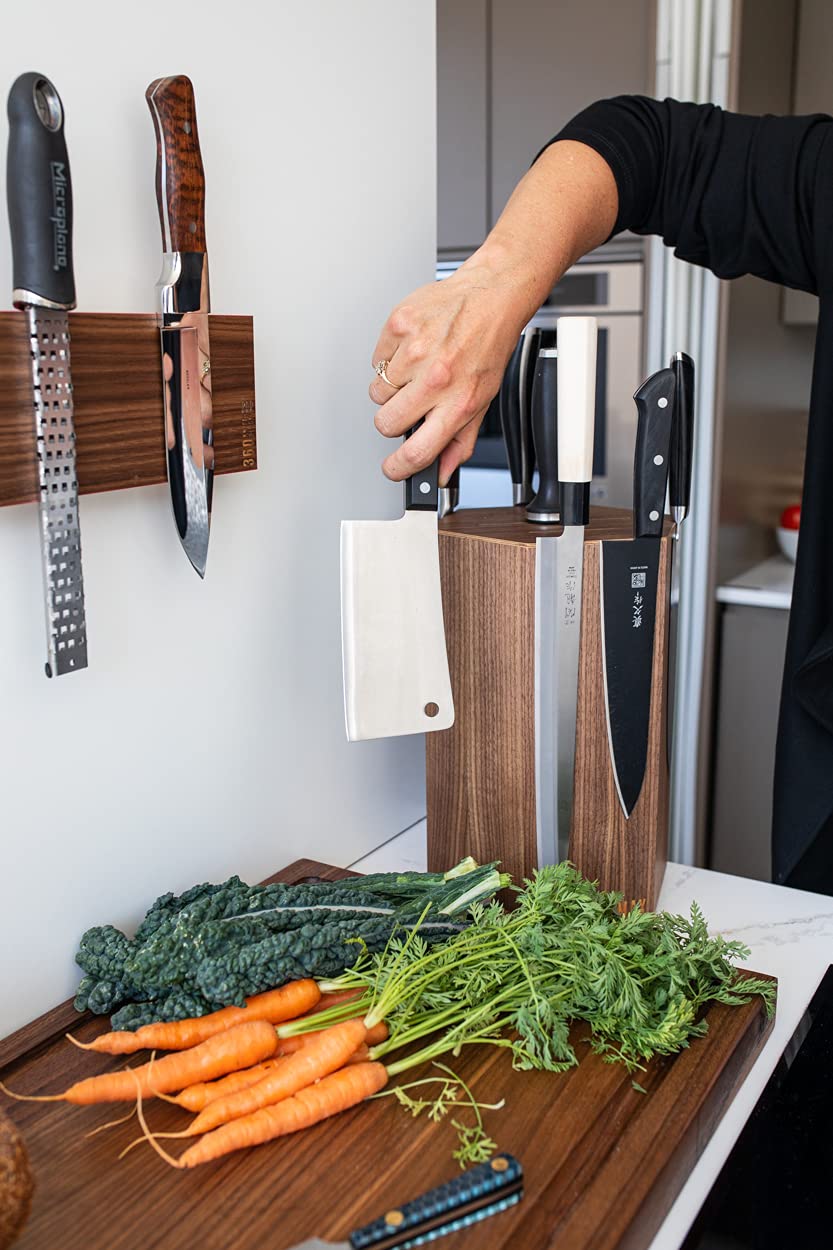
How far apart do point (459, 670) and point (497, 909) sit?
0.23m

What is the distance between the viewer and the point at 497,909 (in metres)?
0.79

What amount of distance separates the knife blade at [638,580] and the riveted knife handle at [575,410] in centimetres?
4

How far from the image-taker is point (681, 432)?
91 centimetres

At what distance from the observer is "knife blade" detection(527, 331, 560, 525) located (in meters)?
0.93

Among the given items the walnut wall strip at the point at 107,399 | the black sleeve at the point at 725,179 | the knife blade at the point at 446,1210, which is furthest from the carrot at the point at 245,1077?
the black sleeve at the point at 725,179

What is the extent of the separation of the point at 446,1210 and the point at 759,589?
63.7 inches

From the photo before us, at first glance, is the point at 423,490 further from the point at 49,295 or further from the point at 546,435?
the point at 49,295

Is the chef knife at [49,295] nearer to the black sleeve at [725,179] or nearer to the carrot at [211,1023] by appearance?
the carrot at [211,1023]

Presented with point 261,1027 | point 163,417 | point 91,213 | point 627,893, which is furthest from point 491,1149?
point 91,213

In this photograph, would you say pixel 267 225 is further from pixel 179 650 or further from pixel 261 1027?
pixel 261 1027

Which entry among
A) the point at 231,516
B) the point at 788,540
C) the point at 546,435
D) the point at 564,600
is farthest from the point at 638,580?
the point at 788,540

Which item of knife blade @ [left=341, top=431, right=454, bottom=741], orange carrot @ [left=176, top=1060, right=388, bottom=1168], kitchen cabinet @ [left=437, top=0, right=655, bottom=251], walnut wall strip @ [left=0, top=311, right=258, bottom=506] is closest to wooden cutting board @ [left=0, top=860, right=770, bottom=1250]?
orange carrot @ [left=176, top=1060, right=388, bottom=1168]

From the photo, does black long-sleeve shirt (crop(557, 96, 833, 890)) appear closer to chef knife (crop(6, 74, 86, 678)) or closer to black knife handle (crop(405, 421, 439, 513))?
black knife handle (crop(405, 421, 439, 513))

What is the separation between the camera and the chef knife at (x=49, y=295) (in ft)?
2.04
